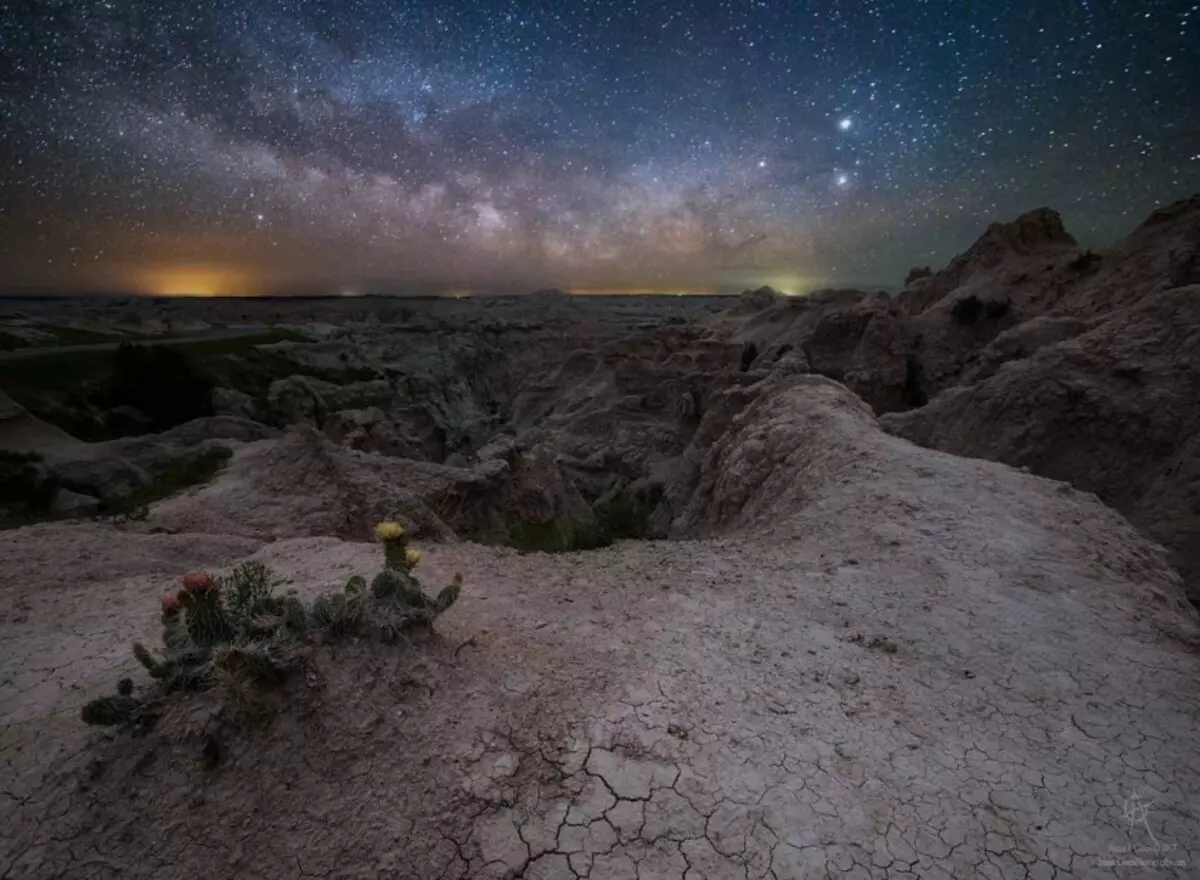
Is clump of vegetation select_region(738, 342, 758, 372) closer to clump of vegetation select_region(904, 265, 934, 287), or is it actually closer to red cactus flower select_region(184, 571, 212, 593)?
clump of vegetation select_region(904, 265, 934, 287)

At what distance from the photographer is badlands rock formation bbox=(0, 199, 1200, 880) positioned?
2.94 meters

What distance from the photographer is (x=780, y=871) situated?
2758 millimetres

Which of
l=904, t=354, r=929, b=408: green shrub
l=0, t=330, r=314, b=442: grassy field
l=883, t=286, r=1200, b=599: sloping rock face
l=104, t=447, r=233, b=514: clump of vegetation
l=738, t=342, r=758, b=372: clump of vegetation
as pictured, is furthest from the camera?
l=738, t=342, r=758, b=372: clump of vegetation

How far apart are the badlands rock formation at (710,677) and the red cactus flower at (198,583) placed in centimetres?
67

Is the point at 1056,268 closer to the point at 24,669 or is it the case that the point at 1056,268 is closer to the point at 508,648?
the point at 508,648

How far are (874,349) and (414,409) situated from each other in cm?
2545

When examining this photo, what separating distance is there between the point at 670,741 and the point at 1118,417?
13973 millimetres

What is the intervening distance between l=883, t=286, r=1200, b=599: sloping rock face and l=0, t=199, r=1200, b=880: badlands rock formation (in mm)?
74

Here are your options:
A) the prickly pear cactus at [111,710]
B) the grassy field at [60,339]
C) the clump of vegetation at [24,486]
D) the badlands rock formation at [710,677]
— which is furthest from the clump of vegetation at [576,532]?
the grassy field at [60,339]

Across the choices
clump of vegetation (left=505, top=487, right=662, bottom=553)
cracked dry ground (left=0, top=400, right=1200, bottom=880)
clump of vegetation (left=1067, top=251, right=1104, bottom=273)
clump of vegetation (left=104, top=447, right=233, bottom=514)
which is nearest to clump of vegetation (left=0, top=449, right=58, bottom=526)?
clump of vegetation (left=104, top=447, right=233, bottom=514)

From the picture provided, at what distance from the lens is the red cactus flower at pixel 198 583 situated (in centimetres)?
336

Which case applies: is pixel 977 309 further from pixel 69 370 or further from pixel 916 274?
pixel 69 370

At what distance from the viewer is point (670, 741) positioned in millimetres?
3479

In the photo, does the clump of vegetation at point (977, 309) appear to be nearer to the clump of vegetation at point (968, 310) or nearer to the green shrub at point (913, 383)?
the clump of vegetation at point (968, 310)
